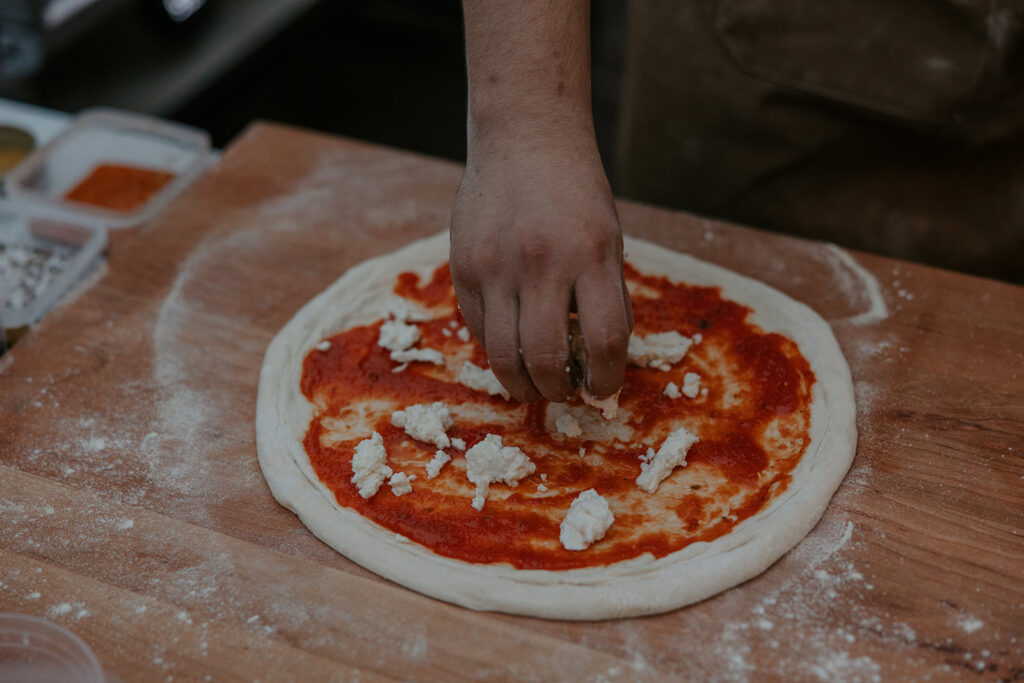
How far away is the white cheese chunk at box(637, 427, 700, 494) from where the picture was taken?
167 cm

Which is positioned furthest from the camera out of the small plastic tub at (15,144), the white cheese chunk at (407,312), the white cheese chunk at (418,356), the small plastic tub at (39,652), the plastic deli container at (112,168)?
the small plastic tub at (15,144)

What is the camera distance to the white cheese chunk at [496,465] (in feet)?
5.47

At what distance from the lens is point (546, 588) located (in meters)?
1.49

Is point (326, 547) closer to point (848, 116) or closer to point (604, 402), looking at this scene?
point (604, 402)

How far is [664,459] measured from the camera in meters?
1.68

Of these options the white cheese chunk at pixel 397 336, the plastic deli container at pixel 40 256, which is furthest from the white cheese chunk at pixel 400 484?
the plastic deli container at pixel 40 256

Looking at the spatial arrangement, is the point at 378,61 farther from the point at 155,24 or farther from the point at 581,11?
the point at 581,11

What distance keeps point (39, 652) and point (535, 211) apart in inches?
41.4

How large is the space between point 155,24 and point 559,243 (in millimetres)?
3361

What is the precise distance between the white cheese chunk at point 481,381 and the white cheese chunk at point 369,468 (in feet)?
0.84

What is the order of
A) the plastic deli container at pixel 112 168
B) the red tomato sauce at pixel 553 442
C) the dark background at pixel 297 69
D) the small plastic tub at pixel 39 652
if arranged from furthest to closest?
the dark background at pixel 297 69
the plastic deli container at pixel 112 168
the red tomato sauce at pixel 553 442
the small plastic tub at pixel 39 652

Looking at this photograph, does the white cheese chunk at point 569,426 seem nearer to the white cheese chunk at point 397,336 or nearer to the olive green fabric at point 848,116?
the white cheese chunk at point 397,336

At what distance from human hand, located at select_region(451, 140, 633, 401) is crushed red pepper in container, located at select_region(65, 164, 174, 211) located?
1.31 metres

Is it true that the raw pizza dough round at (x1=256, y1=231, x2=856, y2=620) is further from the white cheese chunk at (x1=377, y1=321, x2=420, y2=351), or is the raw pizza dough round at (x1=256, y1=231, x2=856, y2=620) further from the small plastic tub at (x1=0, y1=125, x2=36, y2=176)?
the small plastic tub at (x1=0, y1=125, x2=36, y2=176)
